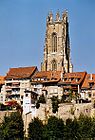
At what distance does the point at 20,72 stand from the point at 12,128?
81.4 ft

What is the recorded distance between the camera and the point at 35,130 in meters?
83.6

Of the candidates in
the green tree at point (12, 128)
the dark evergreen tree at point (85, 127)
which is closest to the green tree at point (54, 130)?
the dark evergreen tree at point (85, 127)

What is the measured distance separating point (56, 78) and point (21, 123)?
19.7 m

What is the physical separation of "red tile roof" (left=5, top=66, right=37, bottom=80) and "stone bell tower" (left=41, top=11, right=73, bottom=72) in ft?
45.0

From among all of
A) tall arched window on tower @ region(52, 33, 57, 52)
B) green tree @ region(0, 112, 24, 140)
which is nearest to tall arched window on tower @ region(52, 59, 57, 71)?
tall arched window on tower @ region(52, 33, 57, 52)

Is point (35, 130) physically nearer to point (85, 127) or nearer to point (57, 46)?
point (85, 127)

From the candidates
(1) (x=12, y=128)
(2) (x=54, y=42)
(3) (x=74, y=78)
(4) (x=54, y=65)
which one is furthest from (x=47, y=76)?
(2) (x=54, y=42)

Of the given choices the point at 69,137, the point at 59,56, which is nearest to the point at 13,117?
the point at 69,137

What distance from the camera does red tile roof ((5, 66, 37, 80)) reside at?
107 metres

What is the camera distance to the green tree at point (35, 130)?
83.1 meters

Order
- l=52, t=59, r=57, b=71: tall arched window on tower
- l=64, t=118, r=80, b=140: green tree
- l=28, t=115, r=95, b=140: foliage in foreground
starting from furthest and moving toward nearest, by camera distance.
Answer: l=52, t=59, r=57, b=71: tall arched window on tower < l=64, t=118, r=80, b=140: green tree < l=28, t=115, r=95, b=140: foliage in foreground

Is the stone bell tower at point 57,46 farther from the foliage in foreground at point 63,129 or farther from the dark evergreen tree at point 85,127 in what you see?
the dark evergreen tree at point 85,127

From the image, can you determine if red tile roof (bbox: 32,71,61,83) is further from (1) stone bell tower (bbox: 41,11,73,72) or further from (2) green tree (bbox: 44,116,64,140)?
(2) green tree (bbox: 44,116,64,140)

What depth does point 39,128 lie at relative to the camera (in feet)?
275
